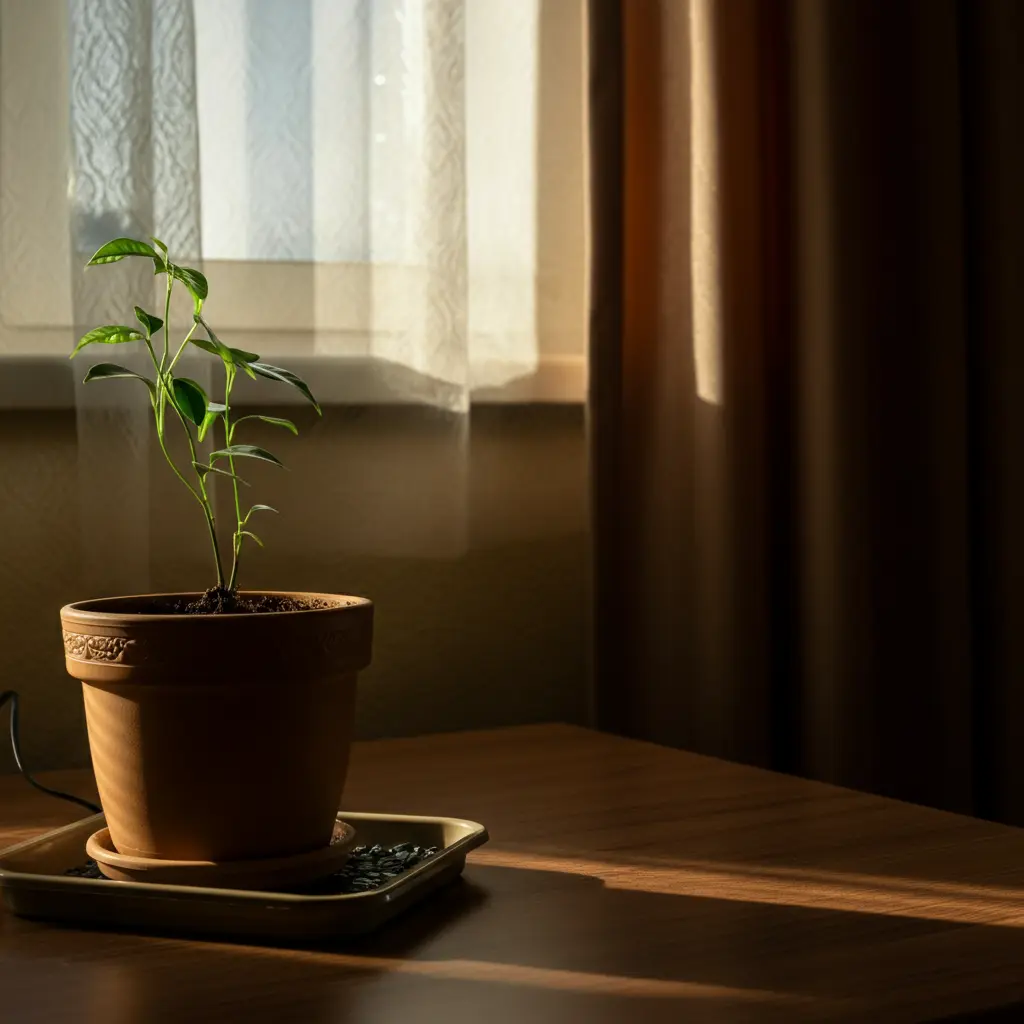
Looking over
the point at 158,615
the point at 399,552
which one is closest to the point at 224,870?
the point at 158,615

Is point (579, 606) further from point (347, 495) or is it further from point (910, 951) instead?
point (910, 951)

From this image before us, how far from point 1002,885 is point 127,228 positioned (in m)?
0.87

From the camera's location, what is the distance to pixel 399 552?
1403mm

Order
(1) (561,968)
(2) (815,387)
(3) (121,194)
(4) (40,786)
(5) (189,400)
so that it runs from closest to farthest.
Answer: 1. (1) (561,968)
2. (5) (189,400)
3. (4) (40,786)
4. (3) (121,194)
5. (2) (815,387)

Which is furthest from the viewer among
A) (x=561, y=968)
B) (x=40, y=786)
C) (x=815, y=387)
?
(x=815, y=387)

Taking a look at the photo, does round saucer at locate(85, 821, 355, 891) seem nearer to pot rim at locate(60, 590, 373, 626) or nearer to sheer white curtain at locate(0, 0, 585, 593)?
pot rim at locate(60, 590, 373, 626)

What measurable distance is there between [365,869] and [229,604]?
17 centimetres

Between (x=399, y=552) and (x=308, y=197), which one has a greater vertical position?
(x=308, y=197)

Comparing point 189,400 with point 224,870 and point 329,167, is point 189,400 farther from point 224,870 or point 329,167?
point 329,167

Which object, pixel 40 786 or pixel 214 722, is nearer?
pixel 214 722

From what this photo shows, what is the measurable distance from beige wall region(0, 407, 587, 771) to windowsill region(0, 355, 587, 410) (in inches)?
1.1

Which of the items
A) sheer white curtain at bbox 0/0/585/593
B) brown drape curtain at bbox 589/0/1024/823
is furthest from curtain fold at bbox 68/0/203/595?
brown drape curtain at bbox 589/0/1024/823

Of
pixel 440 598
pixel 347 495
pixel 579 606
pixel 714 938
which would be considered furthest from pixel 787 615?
pixel 714 938

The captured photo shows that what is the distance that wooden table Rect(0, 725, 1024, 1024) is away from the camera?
0.61 m
